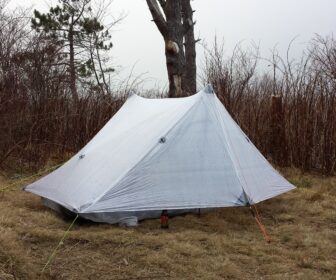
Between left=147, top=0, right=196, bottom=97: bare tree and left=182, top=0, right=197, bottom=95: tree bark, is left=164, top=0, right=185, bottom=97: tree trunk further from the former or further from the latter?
left=182, top=0, right=197, bottom=95: tree bark

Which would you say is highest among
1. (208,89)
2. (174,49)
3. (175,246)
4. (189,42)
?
(189,42)

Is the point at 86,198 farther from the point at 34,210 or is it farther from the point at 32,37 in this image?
the point at 32,37

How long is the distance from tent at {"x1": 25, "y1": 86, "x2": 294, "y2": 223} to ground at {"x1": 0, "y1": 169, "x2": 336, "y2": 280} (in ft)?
0.68

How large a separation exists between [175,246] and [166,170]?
2.53 feet

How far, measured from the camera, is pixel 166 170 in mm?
4047

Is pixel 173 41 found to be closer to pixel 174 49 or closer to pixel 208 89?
pixel 174 49

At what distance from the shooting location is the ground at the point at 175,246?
304 centimetres

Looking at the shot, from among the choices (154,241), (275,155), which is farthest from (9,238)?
(275,155)

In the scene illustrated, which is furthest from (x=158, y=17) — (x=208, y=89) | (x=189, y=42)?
(x=208, y=89)

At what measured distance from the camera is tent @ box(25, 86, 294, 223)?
3938 mm

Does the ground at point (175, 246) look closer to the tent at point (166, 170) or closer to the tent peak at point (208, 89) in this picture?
the tent at point (166, 170)

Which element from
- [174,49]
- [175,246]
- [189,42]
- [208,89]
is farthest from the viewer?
[189,42]

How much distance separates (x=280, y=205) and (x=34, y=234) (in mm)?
2535

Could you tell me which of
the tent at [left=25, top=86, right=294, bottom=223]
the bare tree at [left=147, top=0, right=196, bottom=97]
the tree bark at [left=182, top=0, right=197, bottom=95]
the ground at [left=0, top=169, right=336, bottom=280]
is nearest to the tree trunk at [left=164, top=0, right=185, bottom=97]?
the bare tree at [left=147, top=0, right=196, bottom=97]
